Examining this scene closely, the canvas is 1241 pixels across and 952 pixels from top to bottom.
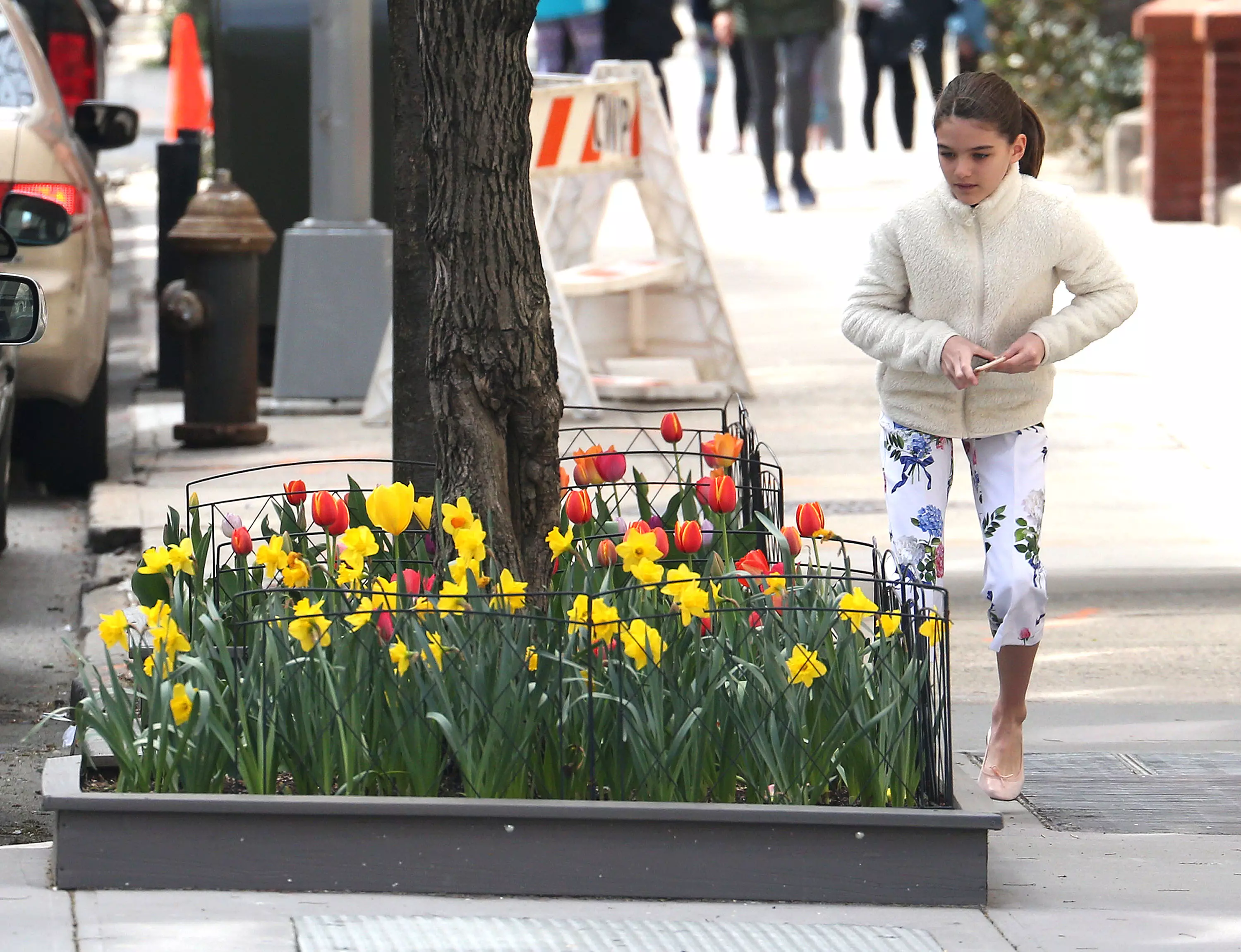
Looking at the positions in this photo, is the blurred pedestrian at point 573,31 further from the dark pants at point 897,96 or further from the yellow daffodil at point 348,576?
the yellow daffodil at point 348,576

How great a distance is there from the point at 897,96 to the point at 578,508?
53.0 ft

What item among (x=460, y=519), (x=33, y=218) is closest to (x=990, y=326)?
(x=460, y=519)

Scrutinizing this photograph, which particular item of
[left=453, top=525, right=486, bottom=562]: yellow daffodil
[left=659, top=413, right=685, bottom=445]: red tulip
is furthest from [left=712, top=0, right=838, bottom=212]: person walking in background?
[left=453, top=525, right=486, bottom=562]: yellow daffodil

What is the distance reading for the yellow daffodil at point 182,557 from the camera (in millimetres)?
4570

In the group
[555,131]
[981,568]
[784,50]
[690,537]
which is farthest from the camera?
[784,50]

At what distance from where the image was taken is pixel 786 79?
17.0 metres

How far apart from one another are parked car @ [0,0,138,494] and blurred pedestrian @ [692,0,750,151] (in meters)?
11.6

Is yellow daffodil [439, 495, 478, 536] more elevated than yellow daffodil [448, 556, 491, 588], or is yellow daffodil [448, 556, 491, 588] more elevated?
yellow daffodil [439, 495, 478, 536]

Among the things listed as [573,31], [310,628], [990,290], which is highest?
[573,31]

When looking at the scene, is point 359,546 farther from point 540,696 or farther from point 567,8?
point 567,8

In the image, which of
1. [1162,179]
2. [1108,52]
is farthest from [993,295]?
[1108,52]

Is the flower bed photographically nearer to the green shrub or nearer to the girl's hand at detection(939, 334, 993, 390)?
the girl's hand at detection(939, 334, 993, 390)

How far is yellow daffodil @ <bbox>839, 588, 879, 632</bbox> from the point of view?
163 inches

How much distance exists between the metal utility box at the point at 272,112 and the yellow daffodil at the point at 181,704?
671cm
